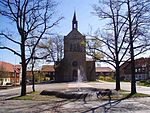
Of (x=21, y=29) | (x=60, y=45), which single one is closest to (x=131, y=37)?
(x=21, y=29)

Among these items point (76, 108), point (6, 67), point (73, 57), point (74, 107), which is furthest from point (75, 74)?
point (76, 108)

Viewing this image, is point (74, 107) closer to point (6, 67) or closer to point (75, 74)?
point (75, 74)

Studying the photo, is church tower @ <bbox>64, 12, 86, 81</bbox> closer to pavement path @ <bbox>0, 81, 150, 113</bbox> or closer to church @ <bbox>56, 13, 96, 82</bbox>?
church @ <bbox>56, 13, 96, 82</bbox>

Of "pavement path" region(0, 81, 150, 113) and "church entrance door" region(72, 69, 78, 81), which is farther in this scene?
"church entrance door" region(72, 69, 78, 81)

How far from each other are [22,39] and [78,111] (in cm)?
1289

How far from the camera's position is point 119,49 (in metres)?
31.4

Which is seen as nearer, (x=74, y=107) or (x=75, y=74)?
(x=74, y=107)

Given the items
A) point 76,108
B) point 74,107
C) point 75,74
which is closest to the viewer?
point 76,108

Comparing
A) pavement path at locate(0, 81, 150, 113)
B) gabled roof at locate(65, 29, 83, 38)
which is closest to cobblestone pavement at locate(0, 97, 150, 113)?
pavement path at locate(0, 81, 150, 113)

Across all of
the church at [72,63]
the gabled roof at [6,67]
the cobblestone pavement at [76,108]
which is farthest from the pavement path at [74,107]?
the gabled roof at [6,67]

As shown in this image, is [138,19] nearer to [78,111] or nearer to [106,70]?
[78,111]

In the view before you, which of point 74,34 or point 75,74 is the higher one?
point 74,34

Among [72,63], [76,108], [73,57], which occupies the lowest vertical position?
[76,108]

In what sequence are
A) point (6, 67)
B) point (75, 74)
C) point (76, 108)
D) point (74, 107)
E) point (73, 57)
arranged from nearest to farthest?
point (76, 108) < point (74, 107) < point (75, 74) < point (73, 57) < point (6, 67)
